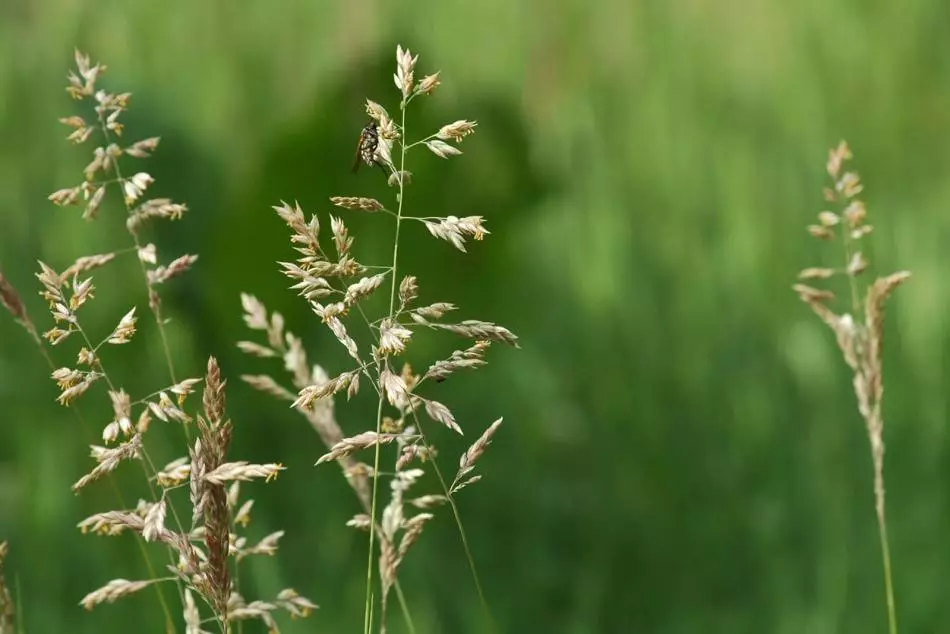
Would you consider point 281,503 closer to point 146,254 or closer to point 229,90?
point 229,90

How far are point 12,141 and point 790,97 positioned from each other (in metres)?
2.28

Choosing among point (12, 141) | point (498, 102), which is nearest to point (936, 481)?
point (498, 102)

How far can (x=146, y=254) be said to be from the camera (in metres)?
1.27

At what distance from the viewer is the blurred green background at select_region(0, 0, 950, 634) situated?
2.54 m

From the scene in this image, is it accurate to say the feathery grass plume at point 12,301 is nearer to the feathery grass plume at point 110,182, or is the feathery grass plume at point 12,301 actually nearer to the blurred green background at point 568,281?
the feathery grass plume at point 110,182

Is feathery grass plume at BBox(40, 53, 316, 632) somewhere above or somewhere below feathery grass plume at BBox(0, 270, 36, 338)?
below

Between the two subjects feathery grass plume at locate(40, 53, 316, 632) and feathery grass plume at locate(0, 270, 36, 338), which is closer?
feathery grass plume at locate(40, 53, 316, 632)

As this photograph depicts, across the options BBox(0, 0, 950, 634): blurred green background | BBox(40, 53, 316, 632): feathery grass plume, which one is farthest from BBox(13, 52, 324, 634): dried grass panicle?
BBox(0, 0, 950, 634): blurred green background

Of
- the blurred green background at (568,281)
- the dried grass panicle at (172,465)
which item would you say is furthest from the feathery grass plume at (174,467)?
the blurred green background at (568,281)

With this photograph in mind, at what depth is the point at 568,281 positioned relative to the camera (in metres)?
3.34

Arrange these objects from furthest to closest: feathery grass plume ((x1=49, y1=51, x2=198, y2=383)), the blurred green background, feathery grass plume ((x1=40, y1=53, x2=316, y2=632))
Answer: the blurred green background → feathery grass plume ((x1=49, y1=51, x2=198, y2=383)) → feathery grass plume ((x1=40, y1=53, x2=316, y2=632))

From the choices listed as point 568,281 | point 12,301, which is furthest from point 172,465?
point 568,281

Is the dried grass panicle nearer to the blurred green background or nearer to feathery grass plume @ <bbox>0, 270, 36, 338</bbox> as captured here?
feathery grass plume @ <bbox>0, 270, 36, 338</bbox>

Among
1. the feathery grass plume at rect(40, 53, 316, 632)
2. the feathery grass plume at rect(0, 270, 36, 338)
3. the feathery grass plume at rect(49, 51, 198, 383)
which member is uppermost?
the feathery grass plume at rect(49, 51, 198, 383)
